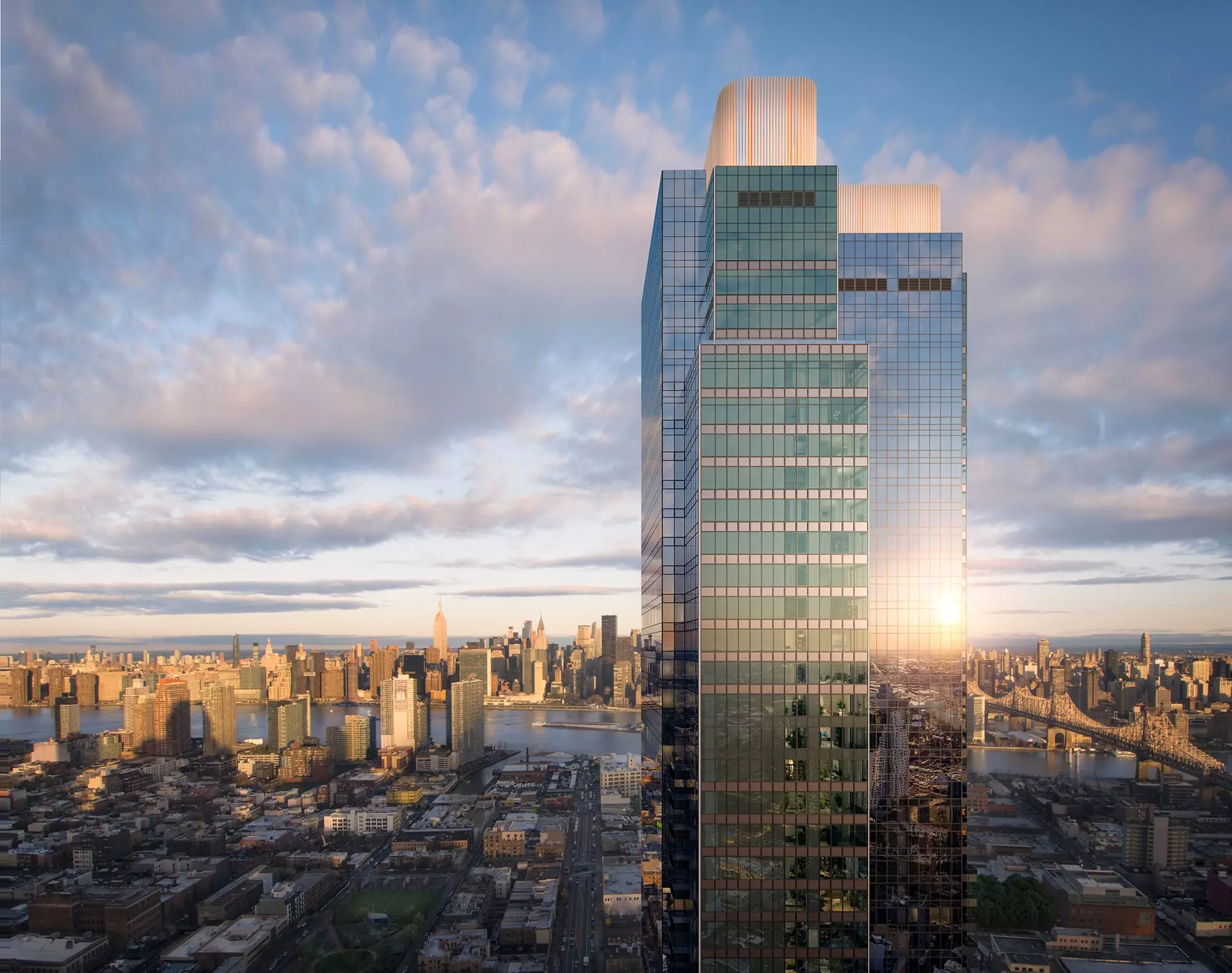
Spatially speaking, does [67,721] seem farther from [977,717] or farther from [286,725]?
[977,717]

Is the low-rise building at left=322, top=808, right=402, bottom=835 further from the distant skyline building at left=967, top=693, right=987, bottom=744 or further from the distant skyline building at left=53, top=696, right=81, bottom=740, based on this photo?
the distant skyline building at left=53, top=696, right=81, bottom=740

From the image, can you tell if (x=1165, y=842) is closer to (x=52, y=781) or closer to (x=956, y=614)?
(x=956, y=614)

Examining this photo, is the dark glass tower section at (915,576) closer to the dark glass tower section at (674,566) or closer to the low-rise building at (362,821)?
the dark glass tower section at (674,566)

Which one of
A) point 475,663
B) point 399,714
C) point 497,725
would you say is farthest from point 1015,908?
point 497,725

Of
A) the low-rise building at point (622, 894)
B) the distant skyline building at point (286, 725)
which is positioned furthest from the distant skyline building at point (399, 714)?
the low-rise building at point (622, 894)

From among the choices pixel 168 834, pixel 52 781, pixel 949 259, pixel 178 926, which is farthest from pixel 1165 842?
pixel 52 781

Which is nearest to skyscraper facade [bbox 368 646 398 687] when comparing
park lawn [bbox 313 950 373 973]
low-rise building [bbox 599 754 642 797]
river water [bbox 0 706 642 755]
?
river water [bbox 0 706 642 755]

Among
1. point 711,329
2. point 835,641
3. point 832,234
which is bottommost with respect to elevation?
point 835,641
